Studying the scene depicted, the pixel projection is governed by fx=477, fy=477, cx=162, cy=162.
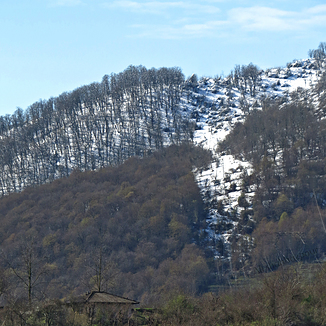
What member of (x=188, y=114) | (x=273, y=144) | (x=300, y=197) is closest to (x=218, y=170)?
(x=273, y=144)

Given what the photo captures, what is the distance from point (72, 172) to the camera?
127562 millimetres

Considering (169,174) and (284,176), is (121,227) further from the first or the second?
(284,176)

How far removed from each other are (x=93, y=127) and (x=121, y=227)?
56.7 meters

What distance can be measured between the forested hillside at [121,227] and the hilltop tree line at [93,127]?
9.75 m

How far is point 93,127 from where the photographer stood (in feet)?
492

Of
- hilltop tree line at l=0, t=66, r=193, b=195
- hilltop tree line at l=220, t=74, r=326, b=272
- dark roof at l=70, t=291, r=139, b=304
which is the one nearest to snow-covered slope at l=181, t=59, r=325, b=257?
hilltop tree line at l=220, t=74, r=326, b=272

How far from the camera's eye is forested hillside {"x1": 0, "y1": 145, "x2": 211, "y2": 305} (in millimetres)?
80875

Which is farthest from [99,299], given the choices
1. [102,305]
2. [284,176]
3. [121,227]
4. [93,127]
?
[93,127]

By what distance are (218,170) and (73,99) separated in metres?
71.5

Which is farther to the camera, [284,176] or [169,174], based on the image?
[169,174]

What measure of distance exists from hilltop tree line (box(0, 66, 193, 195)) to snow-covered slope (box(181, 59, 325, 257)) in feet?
23.7

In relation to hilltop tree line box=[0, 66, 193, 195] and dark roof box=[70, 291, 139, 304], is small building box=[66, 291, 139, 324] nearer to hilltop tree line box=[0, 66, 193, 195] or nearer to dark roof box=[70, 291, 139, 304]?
dark roof box=[70, 291, 139, 304]

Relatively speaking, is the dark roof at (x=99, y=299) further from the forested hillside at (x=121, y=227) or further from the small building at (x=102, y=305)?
the forested hillside at (x=121, y=227)

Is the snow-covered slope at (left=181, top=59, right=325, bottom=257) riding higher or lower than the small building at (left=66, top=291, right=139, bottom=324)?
higher
